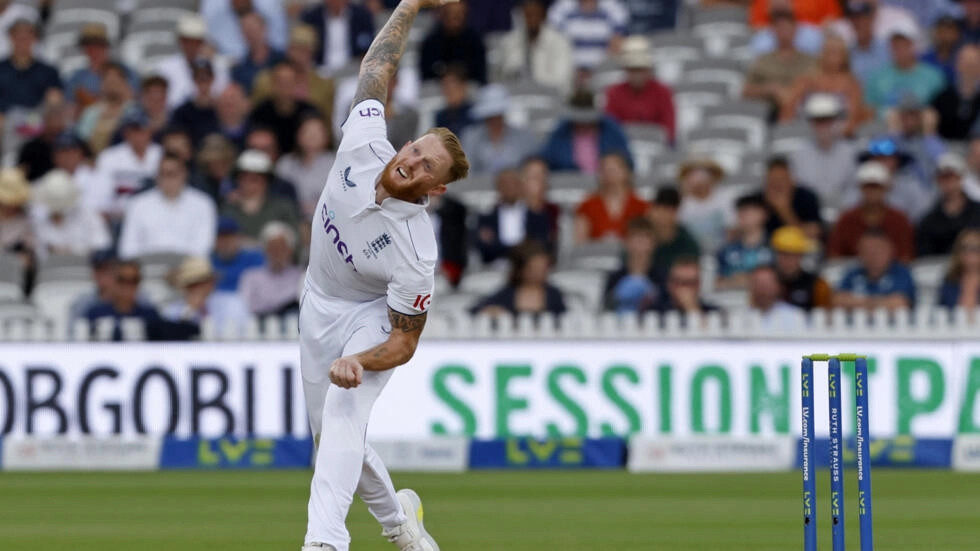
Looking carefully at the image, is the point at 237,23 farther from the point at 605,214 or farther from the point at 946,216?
the point at 946,216

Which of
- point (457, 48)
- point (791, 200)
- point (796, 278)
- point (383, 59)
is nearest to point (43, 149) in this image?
point (457, 48)

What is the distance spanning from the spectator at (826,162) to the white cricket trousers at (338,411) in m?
9.29

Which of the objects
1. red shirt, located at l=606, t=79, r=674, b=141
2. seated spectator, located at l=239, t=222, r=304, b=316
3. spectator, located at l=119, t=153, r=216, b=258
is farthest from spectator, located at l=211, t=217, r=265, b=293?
red shirt, located at l=606, t=79, r=674, b=141

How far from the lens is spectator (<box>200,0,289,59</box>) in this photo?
59.6 ft

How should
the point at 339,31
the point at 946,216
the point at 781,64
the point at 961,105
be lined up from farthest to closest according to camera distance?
the point at 339,31
the point at 781,64
the point at 961,105
the point at 946,216

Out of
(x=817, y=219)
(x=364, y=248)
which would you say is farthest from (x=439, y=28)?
(x=364, y=248)

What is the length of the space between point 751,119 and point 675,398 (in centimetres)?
412

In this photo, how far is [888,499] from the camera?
1113 cm

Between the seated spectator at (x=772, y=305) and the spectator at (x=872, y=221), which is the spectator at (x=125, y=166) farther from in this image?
the spectator at (x=872, y=221)

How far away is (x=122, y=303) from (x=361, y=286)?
731 cm

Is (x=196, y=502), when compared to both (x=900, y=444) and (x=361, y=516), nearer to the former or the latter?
(x=361, y=516)

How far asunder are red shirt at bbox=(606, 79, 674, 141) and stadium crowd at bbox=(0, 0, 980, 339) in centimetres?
2

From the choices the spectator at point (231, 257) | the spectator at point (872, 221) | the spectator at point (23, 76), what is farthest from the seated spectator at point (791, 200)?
the spectator at point (23, 76)

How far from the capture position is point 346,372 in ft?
21.5
